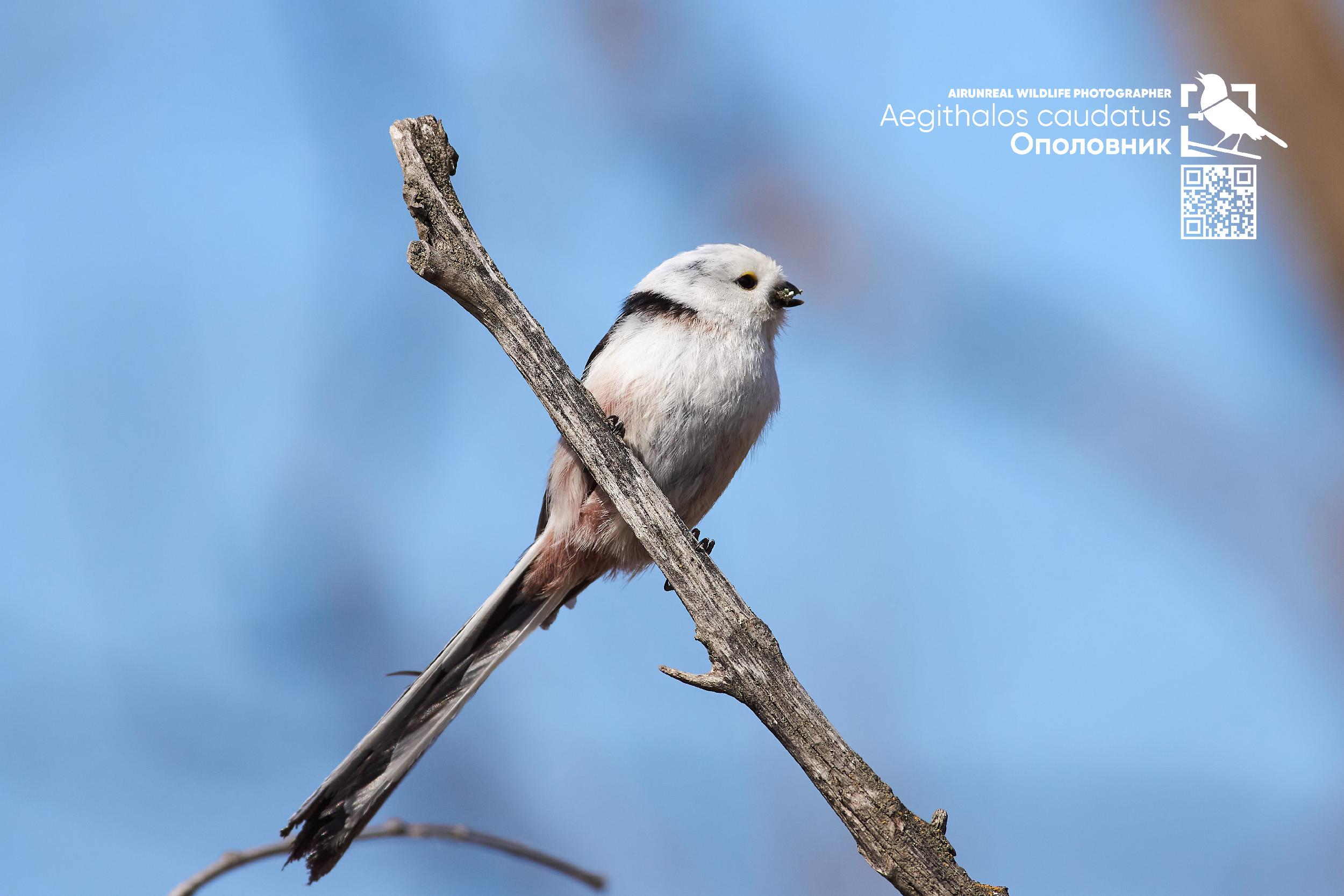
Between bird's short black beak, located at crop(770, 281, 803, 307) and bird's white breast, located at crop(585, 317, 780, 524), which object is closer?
bird's white breast, located at crop(585, 317, 780, 524)

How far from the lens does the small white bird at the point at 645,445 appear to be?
297 centimetres

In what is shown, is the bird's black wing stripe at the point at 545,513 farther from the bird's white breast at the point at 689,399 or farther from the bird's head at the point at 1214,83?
the bird's head at the point at 1214,83

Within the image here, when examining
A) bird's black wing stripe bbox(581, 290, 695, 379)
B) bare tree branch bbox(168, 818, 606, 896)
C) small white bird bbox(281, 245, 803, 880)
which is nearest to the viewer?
bare tree branch bbox(168, 818, 606, 896)

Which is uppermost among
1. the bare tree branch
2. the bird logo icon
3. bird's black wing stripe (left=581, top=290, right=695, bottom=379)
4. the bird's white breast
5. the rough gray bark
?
the bird logo icon

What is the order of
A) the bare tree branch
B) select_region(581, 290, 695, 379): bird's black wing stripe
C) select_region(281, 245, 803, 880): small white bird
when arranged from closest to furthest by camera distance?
the bare tree branch, select_region(281, 245, 803, 880): small white bird, select_region(581, 290, 695, 379): bird's black wing stripe

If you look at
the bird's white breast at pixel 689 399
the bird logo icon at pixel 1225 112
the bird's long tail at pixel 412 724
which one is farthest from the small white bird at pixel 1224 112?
the bird's long tail at pixel 412 724

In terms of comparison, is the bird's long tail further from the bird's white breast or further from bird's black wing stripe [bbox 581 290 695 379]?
bird's black wing stripe [bbox 581 290 695 379]

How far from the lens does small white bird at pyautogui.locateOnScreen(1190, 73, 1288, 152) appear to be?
334cm

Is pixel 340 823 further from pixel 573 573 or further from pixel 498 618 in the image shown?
pixel 573 573

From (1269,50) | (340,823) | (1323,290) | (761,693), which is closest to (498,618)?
(340,823)

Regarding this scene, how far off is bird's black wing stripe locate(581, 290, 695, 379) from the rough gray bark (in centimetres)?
111

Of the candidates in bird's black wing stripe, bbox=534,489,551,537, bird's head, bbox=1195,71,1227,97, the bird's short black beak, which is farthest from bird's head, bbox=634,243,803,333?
bird's head, bbox=1195,71,1227,97

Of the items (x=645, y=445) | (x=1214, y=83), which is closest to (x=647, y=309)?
(x=645, y=445)

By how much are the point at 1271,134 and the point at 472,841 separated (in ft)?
9.79
